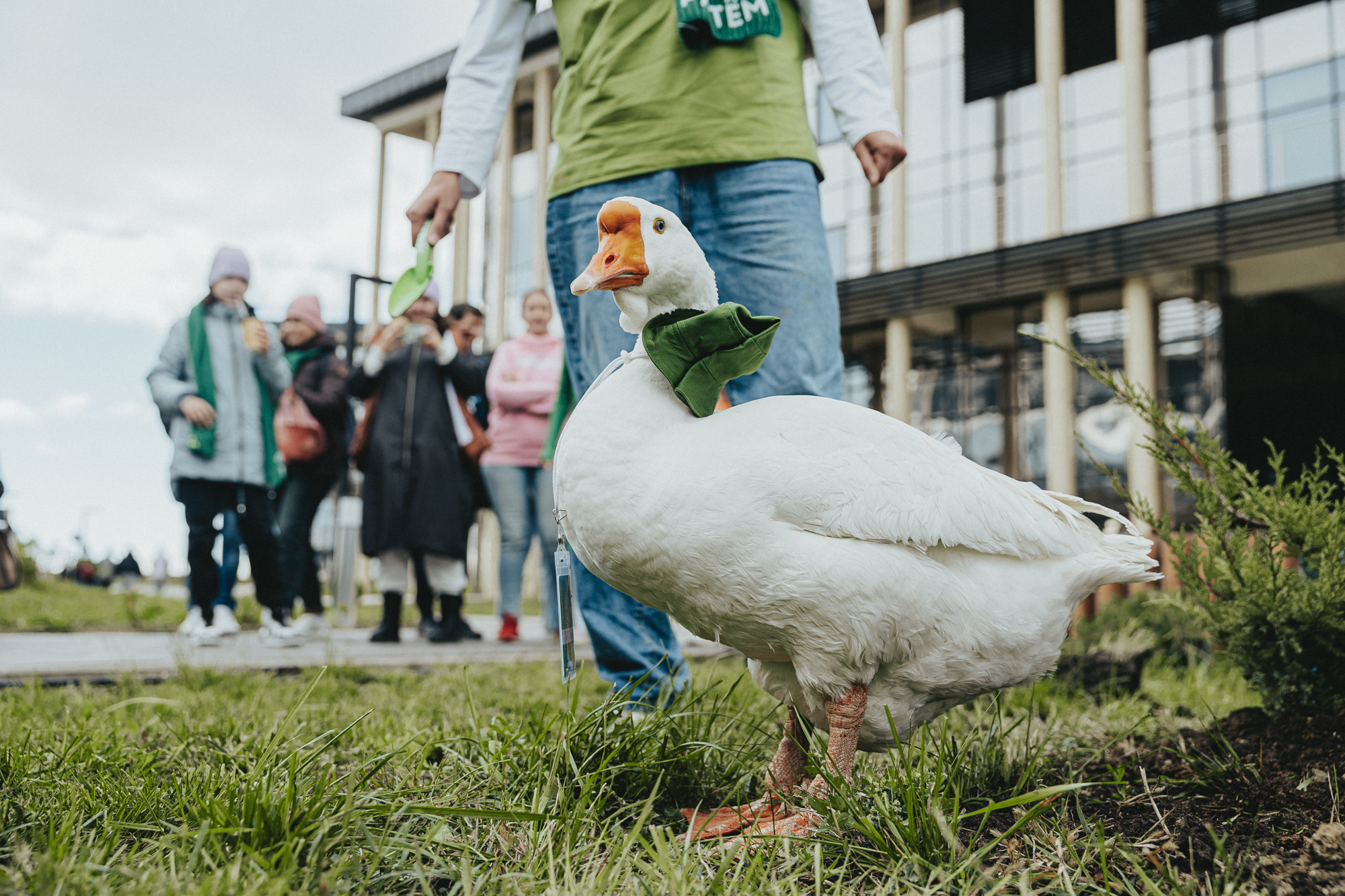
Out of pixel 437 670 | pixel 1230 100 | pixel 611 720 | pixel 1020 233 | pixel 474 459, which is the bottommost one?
pixel 437 670

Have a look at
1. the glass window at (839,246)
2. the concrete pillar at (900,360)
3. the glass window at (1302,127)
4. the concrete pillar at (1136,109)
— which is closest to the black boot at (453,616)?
the concrete pillar at (900,360)

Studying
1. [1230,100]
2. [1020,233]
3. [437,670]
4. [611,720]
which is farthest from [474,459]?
[1230,100]

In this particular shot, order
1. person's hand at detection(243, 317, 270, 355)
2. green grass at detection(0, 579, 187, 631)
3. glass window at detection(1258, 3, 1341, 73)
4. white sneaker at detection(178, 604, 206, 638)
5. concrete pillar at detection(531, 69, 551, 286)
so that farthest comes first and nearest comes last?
concrete pillar at detection(531, 69, 551, 286)
glass window at detection(1258, 3, 1341, 73)
green grass at detection(0, 579, 187, 631)
person's hand at detection(243, 317, 270, 355)
white sneaker at detection(178, 604, 206, 638)

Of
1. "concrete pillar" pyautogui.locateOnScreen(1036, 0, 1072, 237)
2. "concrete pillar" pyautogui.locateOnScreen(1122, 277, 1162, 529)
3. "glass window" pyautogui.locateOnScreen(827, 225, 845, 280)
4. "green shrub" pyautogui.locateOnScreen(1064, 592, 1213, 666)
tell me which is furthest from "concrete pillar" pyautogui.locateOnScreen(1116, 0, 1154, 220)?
"green shrub" pyautogui.locateOnScreen(1064, 592, 1213, 666)

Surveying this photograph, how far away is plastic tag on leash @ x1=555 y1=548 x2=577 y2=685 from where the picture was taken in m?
1.70

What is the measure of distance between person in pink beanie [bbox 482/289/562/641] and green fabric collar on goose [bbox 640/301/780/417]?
4.67m

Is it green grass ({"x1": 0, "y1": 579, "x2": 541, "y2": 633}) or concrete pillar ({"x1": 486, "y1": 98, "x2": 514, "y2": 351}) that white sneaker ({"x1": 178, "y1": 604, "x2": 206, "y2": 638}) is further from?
concrete pillar ({"x1": 486, "y1": 98, "x2": 514, "y2": 351})

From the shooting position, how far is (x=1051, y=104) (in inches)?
576

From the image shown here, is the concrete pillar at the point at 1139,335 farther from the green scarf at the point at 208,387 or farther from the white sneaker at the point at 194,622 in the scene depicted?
the white sneaker at the point at 194,622

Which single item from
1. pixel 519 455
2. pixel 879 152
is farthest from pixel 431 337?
pixel 879 152

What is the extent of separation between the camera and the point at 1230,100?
42.7 ft

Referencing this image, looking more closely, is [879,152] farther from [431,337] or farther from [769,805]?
[431,337]

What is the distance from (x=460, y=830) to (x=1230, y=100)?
1524 cm

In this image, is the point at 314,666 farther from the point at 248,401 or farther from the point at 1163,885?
the point at 1163,885
